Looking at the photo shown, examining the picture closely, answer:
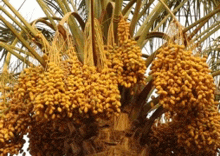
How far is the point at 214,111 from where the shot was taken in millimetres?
3902

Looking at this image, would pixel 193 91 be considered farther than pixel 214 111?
No

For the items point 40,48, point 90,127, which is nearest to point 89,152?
point 90,127

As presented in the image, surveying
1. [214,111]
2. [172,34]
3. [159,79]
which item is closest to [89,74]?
[159,79]

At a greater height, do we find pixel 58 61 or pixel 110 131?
pixel 58 61

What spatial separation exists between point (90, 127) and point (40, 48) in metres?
0.72

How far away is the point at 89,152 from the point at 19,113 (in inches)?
24.5

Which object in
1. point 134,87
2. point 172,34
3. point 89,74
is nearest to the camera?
point 89,74

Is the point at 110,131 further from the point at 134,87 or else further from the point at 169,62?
the point at 169,62

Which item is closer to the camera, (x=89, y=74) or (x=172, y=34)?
(x=89, y=74)

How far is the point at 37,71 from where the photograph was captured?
3.78 m

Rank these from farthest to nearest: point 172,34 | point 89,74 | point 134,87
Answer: point 134,87 → point 172,34 → point 89,74

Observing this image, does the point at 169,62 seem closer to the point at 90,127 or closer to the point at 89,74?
the point at 89,74

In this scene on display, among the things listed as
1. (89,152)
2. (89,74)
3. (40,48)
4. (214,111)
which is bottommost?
(89,152)

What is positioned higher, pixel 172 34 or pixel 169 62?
pixel 172 34
